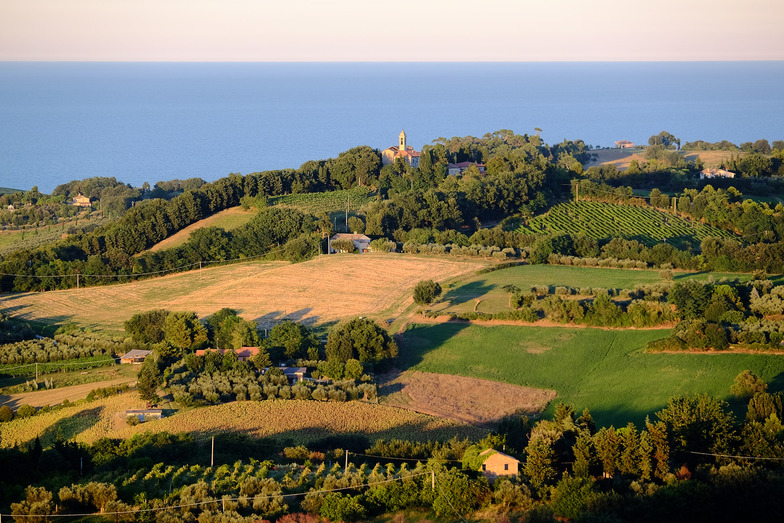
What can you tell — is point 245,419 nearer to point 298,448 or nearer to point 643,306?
point 298,448

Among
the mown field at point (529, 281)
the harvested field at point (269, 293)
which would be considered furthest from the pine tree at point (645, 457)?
the harvested field at point (269, 293)

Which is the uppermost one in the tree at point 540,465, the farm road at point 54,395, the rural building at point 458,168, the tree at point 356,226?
the rural building at point 458,168

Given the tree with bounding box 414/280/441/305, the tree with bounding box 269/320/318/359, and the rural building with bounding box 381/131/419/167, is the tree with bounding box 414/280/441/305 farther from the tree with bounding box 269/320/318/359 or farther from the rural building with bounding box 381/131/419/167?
the rural building with bounding box 381/131/419/167

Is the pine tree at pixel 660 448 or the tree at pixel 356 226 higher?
the tree at pixel 356 226

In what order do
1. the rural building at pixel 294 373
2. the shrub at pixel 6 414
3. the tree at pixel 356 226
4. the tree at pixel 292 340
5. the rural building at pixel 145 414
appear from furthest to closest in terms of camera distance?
the tree at pixel 356 226 → the tree at pixel 292 340 → the rural building at pixel 294 373 → the shrub at pixel 6 414 → the rural building at pixel 145 414

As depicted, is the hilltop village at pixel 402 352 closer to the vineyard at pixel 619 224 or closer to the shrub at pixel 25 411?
the shrub at pixel 25 411

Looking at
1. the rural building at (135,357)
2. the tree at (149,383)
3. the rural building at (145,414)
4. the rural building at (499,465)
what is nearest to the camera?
the rural building at (499,465)

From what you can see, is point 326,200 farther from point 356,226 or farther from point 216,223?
point 356,226

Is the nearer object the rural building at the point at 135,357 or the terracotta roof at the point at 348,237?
the rural building at the point at 135,357
